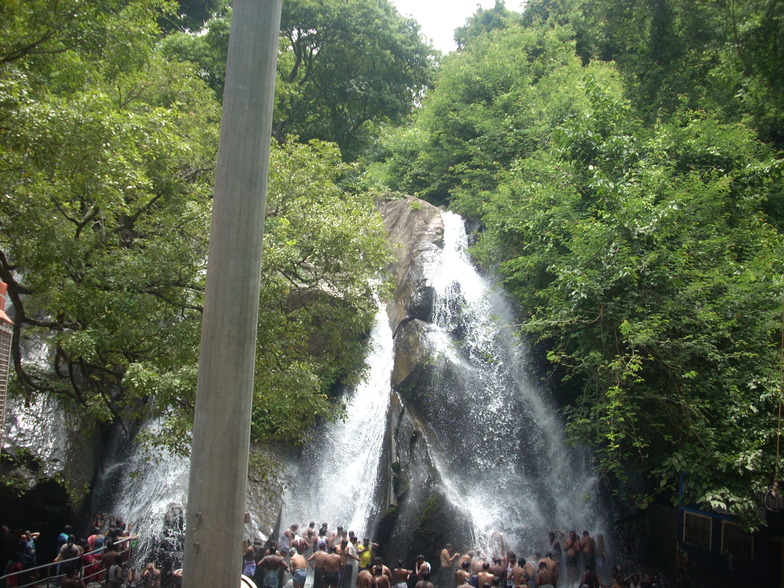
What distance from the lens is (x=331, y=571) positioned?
36.6 ft

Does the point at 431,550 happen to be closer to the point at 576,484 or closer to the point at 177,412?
the point at 576,484

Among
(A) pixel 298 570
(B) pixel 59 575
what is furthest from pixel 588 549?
(B) pixel 59 575

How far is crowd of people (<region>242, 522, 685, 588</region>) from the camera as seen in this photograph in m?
10.5

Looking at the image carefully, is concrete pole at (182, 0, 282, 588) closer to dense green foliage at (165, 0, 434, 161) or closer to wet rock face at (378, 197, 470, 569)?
wet rock face at (378, 197, 470, 569)

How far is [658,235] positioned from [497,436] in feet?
18.4

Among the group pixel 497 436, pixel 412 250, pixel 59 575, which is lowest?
pixel 59 575

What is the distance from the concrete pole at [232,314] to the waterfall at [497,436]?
10655mm

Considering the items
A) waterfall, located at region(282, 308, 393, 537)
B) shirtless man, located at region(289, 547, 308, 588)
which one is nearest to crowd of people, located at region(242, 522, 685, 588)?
shirtless man, located at region(289, 547, 308, 588)

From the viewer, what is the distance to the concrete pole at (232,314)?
3.15 m

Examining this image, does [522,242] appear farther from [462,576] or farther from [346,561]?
→ [346,561]

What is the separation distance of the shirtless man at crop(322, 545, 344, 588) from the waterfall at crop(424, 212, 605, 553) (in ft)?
10.0

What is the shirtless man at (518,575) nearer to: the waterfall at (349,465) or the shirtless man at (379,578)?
the shirtless man at (379,578)

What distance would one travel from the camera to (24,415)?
1297cm

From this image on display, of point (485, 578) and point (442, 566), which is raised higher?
point (485, 578)
